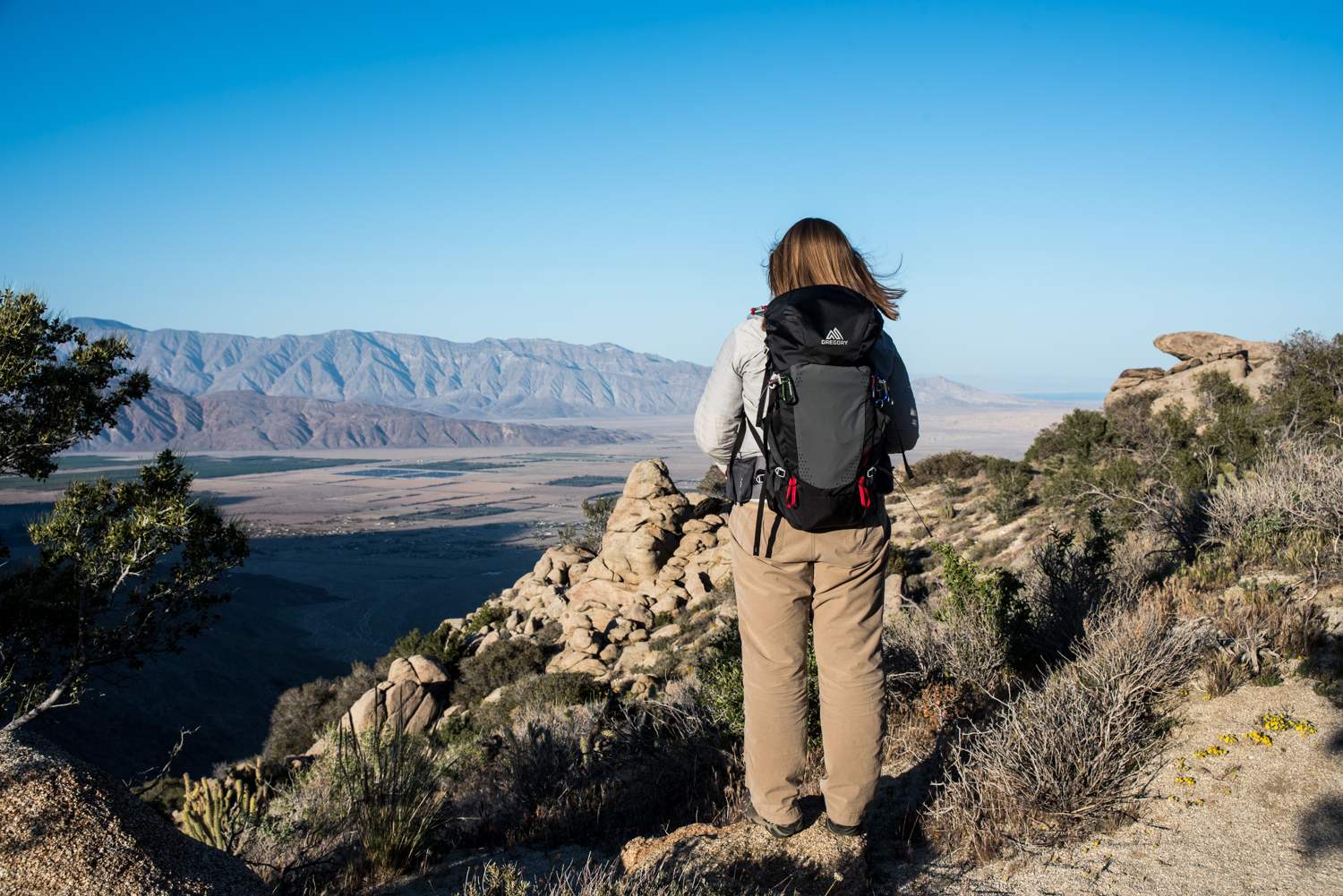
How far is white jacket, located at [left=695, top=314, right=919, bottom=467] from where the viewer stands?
2.33 metres

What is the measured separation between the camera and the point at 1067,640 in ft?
14.5

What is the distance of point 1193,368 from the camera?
21.1 metres

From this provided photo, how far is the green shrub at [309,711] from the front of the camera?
1512cm

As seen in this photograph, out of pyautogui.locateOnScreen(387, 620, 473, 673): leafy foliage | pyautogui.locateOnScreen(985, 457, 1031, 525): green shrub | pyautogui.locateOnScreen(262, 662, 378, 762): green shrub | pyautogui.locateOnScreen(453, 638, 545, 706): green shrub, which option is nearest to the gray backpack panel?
pyautogui.locateOnScreen(453, 638, 545, 706): green shrub

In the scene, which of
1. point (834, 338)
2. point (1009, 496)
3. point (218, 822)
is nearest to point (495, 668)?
point (218, 822)

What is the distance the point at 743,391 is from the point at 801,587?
68cm

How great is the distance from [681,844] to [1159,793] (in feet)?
6.23

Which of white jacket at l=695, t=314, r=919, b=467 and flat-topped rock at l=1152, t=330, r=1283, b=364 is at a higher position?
flat-topped rock at l=1152, t=330, r=1283, b=364

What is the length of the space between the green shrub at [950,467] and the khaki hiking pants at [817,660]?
67.7 ft

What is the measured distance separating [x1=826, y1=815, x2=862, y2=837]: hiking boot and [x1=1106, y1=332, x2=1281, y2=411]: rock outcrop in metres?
19.7

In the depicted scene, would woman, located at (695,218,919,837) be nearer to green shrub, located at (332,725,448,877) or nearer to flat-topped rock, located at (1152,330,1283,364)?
green shrub, located at (332,725,448,877)

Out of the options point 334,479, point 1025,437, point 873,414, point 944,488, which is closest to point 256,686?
point 944,488

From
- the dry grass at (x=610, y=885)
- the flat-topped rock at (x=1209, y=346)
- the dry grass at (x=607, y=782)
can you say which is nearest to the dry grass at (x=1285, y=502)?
the dry grass at (x=607, y=782)

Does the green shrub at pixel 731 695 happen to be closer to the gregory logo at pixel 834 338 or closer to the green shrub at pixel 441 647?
the gregory logo at pixel 834 338
